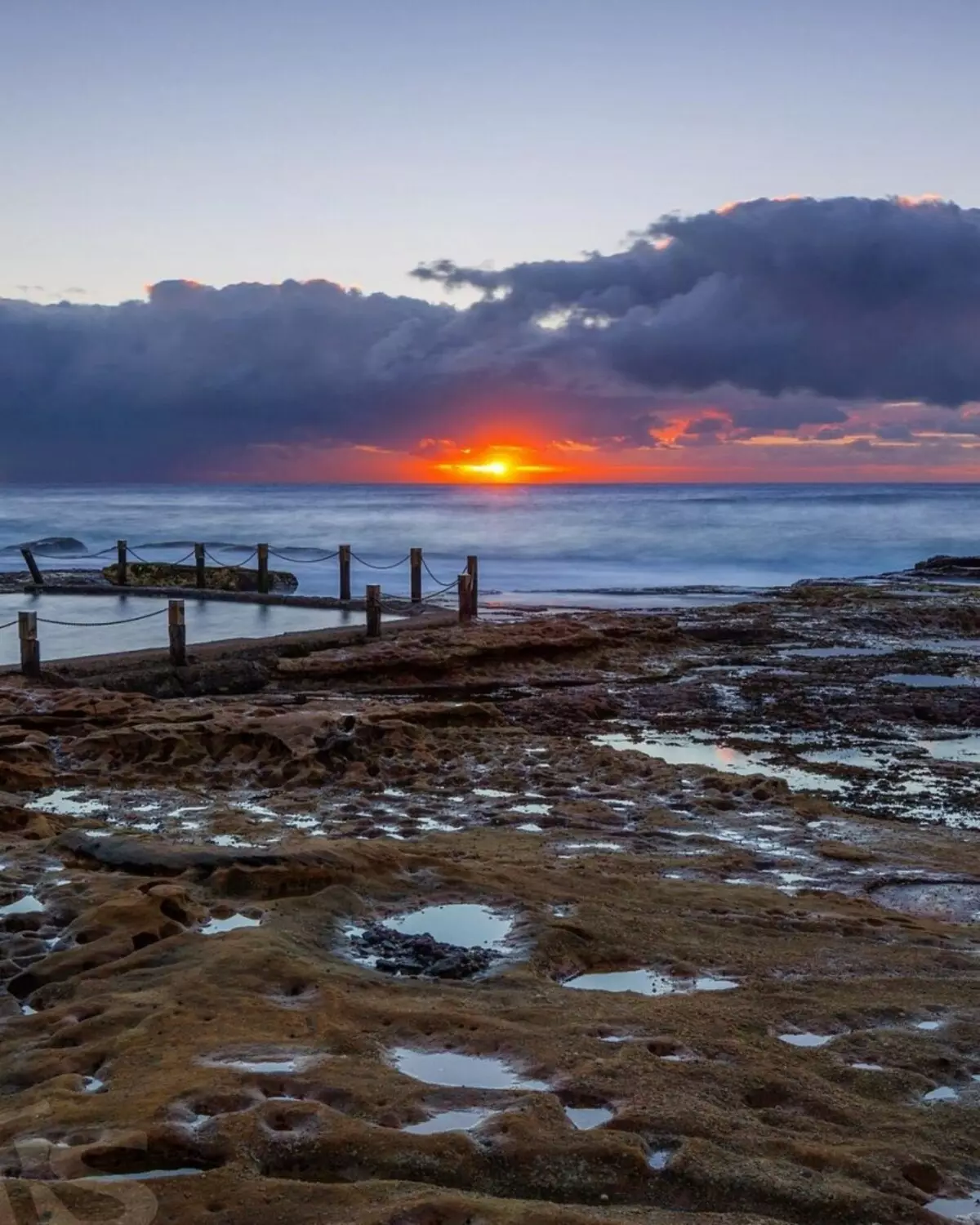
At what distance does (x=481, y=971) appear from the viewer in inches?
184

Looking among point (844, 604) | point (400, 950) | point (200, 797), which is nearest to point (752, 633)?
point (844, 604)

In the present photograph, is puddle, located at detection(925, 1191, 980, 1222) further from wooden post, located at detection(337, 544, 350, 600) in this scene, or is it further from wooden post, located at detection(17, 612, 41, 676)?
wooden post, located at detection(337, 544, 350, 600)

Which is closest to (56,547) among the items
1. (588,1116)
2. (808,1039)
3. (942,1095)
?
(808,1039)

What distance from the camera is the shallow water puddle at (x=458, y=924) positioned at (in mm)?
5098

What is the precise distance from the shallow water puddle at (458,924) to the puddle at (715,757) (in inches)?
164

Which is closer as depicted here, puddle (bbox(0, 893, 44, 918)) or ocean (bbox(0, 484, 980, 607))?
puddle (bbox(0, 893, 44, 918))

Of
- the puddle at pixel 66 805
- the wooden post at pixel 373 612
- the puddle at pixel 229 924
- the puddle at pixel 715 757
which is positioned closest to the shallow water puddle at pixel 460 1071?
the puddle at pixel 229 924

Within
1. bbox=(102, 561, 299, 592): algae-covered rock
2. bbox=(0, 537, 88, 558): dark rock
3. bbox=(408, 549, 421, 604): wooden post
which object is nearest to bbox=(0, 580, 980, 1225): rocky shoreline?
bbox=(408, 549, 421, 604): wooden post

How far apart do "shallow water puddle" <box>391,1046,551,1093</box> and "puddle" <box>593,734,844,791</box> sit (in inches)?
226

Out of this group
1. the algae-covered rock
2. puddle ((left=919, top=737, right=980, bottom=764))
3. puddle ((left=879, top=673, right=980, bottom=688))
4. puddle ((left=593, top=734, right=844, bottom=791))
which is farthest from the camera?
the algae-covered rock

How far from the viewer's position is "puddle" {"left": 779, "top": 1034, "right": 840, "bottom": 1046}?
3.96 m

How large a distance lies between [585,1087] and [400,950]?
160 centimetres

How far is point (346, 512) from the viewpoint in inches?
3878

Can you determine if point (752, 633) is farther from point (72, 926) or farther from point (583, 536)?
point (583, 536)
